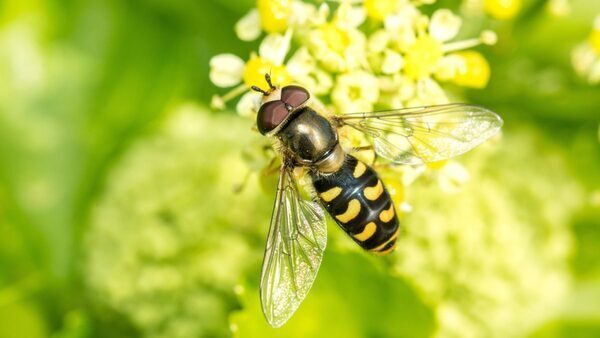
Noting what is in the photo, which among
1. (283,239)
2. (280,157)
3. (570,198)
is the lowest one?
(283,239)

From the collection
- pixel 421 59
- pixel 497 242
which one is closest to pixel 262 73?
pixel 421 59

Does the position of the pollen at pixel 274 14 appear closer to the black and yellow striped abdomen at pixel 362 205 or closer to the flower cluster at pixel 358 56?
the flower cluster at pixel 358 56

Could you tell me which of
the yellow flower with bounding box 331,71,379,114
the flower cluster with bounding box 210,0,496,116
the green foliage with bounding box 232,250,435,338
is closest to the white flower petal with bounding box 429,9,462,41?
the flower cluster with bounding box 210,0,496,116

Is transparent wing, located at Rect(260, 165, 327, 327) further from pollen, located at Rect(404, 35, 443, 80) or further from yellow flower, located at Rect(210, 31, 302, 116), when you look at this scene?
pollen, located at Rect(404, 35, 443, 80)

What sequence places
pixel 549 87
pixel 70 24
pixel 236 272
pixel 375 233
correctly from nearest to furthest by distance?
pixel 375 233, pixel 236 272, pixel 549 87, pixel 70 24

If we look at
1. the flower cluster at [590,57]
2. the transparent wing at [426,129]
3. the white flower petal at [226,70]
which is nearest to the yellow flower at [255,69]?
the white flower petal at [226,70]

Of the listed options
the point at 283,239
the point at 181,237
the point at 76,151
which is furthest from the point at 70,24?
the point at 283,239

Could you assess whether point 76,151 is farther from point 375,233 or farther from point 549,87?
point 549,87


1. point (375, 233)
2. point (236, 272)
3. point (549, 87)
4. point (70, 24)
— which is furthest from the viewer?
point (70, 24)
